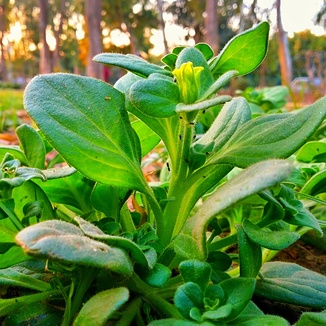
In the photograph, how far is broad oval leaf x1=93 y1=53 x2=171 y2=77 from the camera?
30.4 inches

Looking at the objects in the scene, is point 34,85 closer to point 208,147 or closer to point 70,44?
point 208,147

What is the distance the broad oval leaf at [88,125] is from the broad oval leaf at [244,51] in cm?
22

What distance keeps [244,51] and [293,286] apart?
456mm

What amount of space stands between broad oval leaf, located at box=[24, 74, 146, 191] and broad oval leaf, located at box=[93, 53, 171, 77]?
44 mm

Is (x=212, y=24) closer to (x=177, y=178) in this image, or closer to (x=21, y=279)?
(x=177, y=178)

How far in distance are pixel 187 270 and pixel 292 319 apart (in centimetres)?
38

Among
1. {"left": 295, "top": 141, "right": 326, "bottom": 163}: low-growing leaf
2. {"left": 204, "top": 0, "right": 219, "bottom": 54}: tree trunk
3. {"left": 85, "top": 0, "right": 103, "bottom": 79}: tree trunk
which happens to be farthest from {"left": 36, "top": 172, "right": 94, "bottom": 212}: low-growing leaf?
{"left": 85, "top": 0, "right": 103, "bottom": 79}: tree trunk

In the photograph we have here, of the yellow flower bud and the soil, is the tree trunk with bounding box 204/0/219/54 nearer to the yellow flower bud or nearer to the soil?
the soil

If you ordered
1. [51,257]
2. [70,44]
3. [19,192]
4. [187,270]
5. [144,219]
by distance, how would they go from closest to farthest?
1. [51,257]
2. [187,270]
3. [19,192]
4. [144,219]
5. [70,44]

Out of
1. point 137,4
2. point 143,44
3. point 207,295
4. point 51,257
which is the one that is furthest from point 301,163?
point 143,44

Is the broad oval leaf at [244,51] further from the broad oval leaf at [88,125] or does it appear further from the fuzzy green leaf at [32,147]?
the fuzzy green leaf at [32,147]

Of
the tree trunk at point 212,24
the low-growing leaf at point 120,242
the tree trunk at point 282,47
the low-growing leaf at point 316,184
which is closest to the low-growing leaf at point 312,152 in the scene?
the low-growing leaf at point 316,184

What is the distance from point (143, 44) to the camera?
90.0 feet

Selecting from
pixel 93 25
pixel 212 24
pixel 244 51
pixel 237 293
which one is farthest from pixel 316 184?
pixel 93 25
